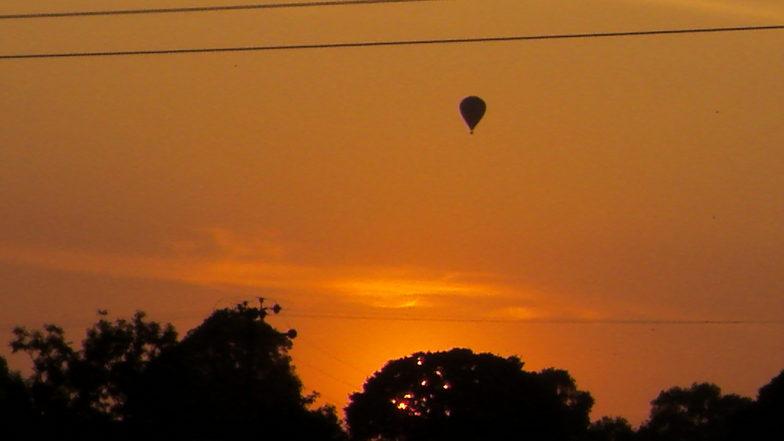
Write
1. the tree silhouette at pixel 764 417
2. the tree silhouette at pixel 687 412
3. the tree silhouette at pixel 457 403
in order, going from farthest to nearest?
the tree silhouette at pixel 687 412 → the tree silhouette at pixel 457 403 → the tree silhouette at pixel 764 417

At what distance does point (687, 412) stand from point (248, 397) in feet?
345

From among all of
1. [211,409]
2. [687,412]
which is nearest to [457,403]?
[211,409]

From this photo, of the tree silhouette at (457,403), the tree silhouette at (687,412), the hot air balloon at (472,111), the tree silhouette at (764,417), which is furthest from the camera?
the tree silhouette at (687,412)

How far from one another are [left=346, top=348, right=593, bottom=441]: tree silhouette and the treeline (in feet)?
0.31

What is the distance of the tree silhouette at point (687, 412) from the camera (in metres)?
152

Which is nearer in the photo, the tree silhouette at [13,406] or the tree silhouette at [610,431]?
the tree silhouette at [13,406]

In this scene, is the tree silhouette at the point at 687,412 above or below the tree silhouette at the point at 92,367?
above

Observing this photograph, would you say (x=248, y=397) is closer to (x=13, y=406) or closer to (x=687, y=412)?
(x=13, y=406)

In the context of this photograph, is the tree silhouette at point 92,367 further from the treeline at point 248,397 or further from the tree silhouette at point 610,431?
the tree silhouette at point 610,431

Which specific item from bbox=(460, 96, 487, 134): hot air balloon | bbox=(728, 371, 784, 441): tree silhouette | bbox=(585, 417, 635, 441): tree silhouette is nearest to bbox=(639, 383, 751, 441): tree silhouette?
bbox=(585, 417, 635, 441): tree silhouette

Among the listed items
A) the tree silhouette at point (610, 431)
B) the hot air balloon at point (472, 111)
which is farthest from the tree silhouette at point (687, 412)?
the hot air balloon at point (472, 111)

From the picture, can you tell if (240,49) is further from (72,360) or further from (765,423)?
(765,423)

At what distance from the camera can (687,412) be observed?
16038 centimetres

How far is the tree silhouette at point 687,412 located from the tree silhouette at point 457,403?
42664 mm
